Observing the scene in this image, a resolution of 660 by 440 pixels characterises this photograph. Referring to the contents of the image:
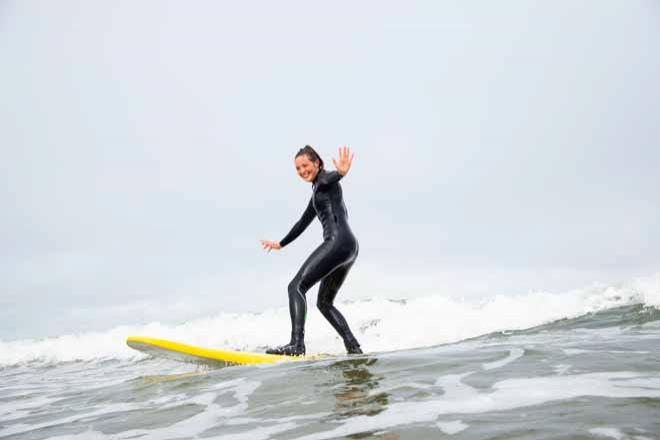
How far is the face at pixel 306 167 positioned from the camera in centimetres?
604

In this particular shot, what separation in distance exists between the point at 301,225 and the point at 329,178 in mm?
929

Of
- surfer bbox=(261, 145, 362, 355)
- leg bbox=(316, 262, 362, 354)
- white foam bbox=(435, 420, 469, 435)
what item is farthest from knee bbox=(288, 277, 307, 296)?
white foam bbox=(435, 420, 469, 435)

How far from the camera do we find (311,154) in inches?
239

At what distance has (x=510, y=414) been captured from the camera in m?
2.63

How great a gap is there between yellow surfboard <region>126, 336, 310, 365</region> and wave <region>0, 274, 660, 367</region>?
4016 mm

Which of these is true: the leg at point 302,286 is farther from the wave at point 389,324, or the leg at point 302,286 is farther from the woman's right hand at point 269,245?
the wave at point 389,324

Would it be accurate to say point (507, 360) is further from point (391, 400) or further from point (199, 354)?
point (199, 354)

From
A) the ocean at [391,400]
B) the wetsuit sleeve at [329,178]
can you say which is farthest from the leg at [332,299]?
the wetsuit sleeve at [329,178]

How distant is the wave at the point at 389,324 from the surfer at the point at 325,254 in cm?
395

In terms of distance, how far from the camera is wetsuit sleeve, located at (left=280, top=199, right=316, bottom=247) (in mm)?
6406

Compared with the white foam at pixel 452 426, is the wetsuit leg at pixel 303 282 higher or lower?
higher

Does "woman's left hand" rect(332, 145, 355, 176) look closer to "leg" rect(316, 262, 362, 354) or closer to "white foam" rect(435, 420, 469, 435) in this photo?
"leg" rect(316, 262, 362, 354)

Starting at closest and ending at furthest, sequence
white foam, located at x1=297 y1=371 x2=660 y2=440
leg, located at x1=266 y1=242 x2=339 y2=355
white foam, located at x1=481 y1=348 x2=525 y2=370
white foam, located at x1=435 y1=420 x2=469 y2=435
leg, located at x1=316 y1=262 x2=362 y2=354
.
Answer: white foam, located at x1=435 y1=420 x2=469 y2=435 < white foam, located at x1=297 y1=371 x2=660 y2=440 < white foam, located at x1=481 y1=348 x2=525 y2=370 < leg, located at x1=266 y1=242 x2=339 y2=355 < leg, located at x1=316 y1=262 x2=362 y2=354

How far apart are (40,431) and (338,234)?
335 centimetres
